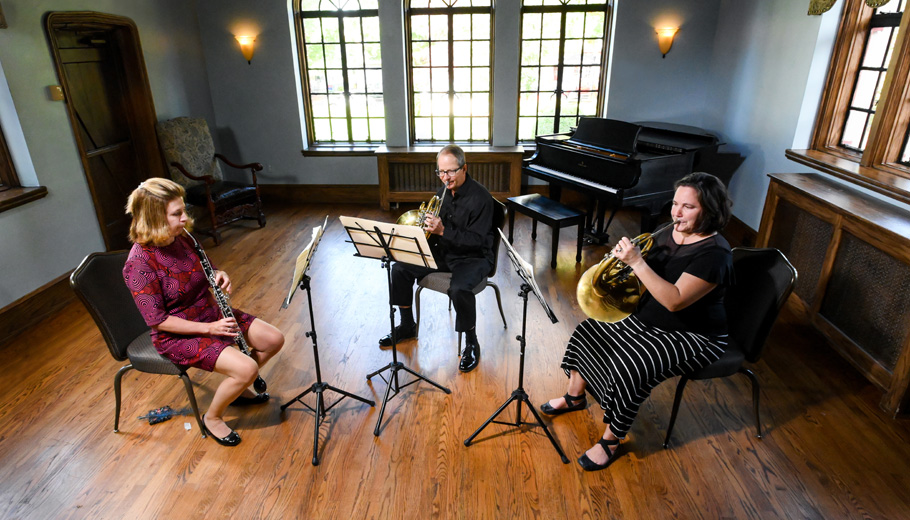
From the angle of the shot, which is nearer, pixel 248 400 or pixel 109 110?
pixel 248 400

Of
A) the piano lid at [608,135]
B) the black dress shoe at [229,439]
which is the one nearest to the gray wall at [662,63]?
the piano lid at [608,135]

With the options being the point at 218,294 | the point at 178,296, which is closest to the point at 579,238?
the point at 218,294

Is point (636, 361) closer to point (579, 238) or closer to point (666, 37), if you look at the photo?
point (579, 238)

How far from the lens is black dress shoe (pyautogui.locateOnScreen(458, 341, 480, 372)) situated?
312 cm

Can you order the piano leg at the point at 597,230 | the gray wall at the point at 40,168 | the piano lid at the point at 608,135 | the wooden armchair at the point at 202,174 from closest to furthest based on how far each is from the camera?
the gray wall at the point at 40,168, the piano lid at the point at 608,135, the piano leg at the point at 597,230, the wooden armchair at the point at 202,174

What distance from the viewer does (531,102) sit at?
6.11 metres

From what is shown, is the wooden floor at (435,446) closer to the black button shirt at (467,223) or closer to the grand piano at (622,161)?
the black button shirt at (467,223)

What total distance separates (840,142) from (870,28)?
2.54ft

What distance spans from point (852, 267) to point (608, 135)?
2.20m

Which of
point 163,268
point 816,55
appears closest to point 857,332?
point 816,55

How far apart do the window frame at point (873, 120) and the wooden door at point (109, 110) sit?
18.2ft

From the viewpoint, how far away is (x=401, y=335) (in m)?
3.41

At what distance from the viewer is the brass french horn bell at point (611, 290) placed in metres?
2.37

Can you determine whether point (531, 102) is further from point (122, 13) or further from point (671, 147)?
point (122, 13)
